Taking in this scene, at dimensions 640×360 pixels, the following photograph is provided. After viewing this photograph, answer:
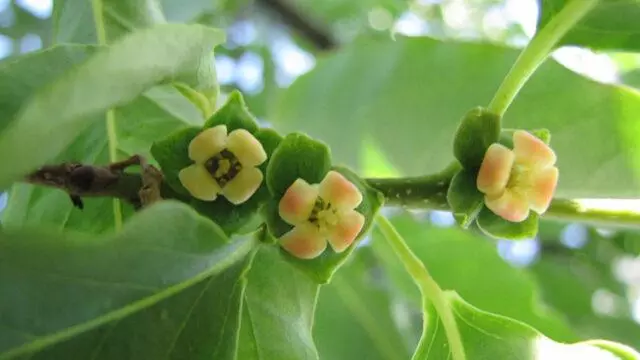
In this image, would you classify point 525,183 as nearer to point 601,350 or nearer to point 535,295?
point 601,350

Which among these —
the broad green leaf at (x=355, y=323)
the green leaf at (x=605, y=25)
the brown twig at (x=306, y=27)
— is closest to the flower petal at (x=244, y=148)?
the green leaf at (x=605, y=25)

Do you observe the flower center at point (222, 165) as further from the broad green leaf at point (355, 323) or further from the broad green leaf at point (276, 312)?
the broad green leaf at point (355, 323)

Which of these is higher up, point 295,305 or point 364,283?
point 295,305

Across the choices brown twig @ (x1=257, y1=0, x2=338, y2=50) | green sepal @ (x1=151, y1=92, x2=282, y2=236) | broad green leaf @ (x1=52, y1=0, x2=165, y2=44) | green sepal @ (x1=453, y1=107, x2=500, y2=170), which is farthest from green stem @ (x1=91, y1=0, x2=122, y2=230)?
brown twig @ (x1=257, y1=0, x2=338, y2=50)

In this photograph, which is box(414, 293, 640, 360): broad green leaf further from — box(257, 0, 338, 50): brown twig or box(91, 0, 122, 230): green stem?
box(257, 0, 338, 50): brown twig

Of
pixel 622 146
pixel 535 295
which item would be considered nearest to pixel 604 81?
pixel 622 146
